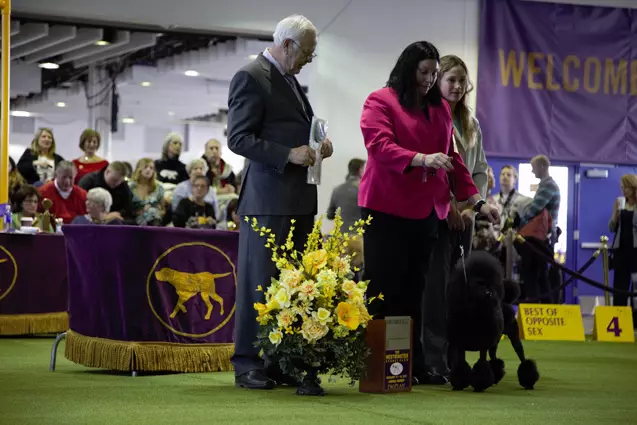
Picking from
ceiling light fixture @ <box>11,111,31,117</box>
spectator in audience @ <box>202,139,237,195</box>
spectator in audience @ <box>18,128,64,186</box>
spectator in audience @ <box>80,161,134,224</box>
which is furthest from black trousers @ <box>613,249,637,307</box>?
ceiling light fixture @ <box>11,111,31,117</box>

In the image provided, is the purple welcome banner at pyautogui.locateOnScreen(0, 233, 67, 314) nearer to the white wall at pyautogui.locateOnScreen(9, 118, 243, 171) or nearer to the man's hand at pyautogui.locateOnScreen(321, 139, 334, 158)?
the man's hand at pyautogui.locateOnScreen(321, 139, 334, 158)

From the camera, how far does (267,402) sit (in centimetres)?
310

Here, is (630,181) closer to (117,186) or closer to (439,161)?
(117,186)

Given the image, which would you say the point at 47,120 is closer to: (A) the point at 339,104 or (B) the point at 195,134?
(B) the point at 195,134

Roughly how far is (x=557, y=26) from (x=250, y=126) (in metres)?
7.14

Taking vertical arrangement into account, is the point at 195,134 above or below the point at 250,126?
above

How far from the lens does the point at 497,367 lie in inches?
147

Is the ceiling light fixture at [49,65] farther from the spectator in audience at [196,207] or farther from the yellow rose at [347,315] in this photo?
the yellow rose at [347,315]

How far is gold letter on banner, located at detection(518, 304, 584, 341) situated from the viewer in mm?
7203

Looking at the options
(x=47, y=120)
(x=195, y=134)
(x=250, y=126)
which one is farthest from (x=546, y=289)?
(x=195, y=134)

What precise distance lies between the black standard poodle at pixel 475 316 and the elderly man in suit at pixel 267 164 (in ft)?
1.82

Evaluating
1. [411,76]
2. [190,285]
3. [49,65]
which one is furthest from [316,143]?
[49,65]

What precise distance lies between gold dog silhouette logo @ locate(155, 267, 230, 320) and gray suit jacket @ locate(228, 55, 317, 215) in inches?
24.9

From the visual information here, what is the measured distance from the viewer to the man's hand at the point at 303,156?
11.2ft
